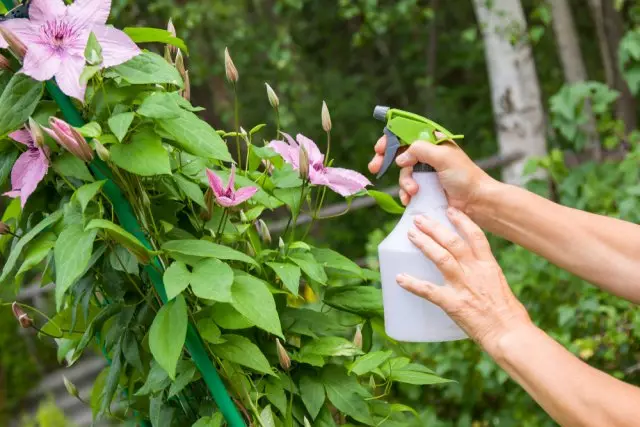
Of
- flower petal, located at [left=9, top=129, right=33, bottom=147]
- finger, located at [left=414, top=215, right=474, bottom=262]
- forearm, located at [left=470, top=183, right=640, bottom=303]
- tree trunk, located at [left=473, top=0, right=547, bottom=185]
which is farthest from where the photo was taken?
tree trunk, located at [left=473, top=0, right=547, bottom=185]

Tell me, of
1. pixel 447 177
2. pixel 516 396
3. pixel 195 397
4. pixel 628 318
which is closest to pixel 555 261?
pixel 447 177

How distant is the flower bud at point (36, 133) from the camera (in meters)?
1.09

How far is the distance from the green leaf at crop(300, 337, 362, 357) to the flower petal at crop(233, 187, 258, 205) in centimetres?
27

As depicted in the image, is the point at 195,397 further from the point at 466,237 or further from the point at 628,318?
the point at 628,318

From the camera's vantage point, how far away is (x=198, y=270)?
114 centimetres

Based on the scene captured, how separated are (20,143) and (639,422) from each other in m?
0.92

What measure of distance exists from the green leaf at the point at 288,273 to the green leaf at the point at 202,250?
97mm

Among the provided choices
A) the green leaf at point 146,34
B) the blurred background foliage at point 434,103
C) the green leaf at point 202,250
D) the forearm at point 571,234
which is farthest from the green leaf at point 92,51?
the blurred background foliage at point 434,103

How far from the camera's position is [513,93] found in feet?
16.8

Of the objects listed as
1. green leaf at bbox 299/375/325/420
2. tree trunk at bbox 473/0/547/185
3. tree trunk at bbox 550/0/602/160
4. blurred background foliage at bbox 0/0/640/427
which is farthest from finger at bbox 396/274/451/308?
tree trunk at bbox 550/0/602/160

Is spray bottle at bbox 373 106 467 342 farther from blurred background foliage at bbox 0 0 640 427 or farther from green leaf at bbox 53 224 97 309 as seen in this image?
blurred background foliage at bbox 0 0 640 427

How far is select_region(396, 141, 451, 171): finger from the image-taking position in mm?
1376

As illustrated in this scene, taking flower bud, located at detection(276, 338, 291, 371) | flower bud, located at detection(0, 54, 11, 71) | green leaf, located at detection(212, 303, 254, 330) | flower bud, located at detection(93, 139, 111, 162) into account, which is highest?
flower bud, located at detection(0, 54, 11, 71)

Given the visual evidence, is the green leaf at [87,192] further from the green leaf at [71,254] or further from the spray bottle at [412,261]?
the spray bottle at [412,261]
